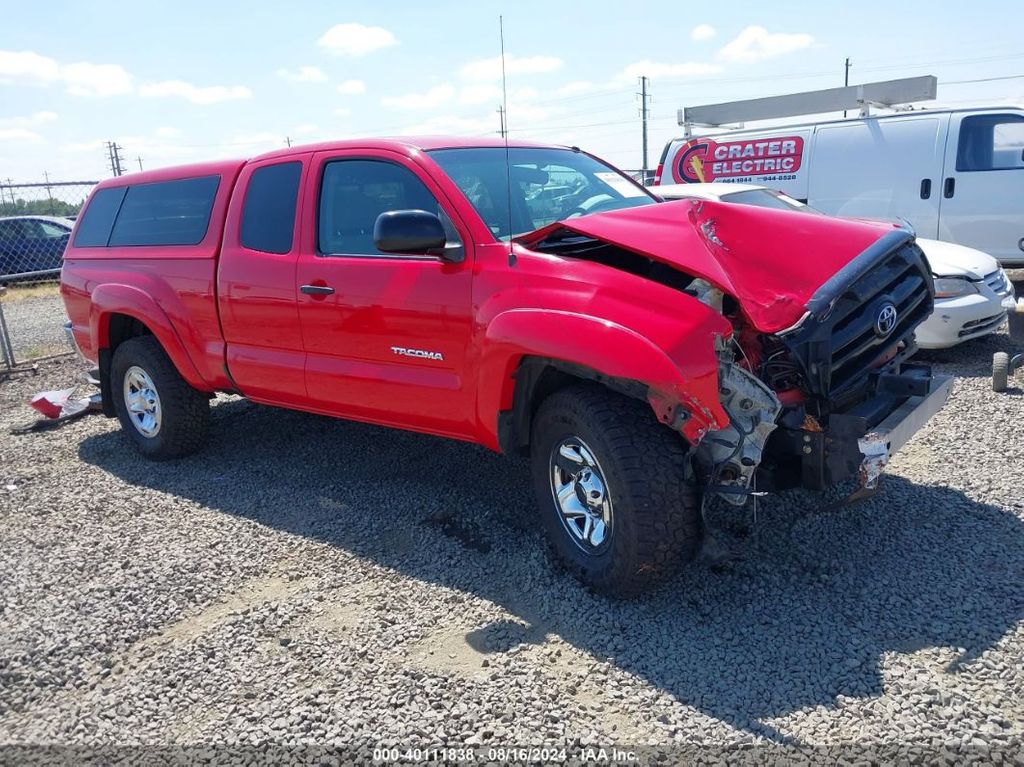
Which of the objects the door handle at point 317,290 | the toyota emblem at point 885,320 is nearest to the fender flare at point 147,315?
the door handle at point 317,290

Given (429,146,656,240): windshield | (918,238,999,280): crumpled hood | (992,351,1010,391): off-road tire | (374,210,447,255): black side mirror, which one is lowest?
(992,351,1010,391): off-road tire

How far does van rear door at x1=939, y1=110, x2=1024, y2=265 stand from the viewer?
928cm

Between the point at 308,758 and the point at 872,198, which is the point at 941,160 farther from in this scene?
the point at 308,758

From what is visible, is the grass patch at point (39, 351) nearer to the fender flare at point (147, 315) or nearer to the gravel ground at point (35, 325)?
the gravel ground at point (35, 325)

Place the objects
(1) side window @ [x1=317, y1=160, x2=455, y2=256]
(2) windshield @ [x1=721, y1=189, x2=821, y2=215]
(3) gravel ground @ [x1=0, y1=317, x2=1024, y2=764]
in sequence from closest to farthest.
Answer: (3) gravel ground @ [x1=0, y1=317, x2=1024, y2=764] < (1) side window @ [x1=317, y1=160, x2=455, y2=256] < (2) windshield @ [x1=721, y1=189, x2=821, y2=215]

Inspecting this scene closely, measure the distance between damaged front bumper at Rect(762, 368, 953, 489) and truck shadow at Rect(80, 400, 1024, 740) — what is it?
0.44 m

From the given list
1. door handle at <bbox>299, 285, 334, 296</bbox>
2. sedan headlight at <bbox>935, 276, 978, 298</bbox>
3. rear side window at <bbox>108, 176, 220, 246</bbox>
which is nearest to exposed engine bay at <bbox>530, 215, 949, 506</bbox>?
door handle at <bbox>299, 285, 334, 296</bbox>

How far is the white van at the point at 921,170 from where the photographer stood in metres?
9.34

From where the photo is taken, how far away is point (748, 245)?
3408mm

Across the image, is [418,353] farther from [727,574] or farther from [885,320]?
[885,320]

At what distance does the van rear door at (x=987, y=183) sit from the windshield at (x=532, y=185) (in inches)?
251

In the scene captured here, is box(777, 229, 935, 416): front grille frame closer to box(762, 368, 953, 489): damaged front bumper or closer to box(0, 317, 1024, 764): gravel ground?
box(762, 368, 953, 489): damaged front bumper

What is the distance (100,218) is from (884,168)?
8385 millimetres

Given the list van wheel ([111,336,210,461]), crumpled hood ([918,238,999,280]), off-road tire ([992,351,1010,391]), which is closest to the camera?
van wheel ([111,336,210,461])
